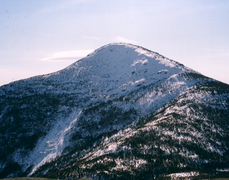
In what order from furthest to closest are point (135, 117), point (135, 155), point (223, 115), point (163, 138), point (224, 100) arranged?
1. point (135, 117)
2. point (224, 100)
3. point (223, 115)
4. point (163, 138)
5. point (135, 155)

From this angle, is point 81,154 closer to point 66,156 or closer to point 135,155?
point 66,156

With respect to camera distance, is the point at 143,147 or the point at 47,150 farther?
the point at 47,150

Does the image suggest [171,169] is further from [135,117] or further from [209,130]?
[135,117]

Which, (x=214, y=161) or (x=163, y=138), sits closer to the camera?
(x=214, y=161)

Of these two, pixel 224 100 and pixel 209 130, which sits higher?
pixel 224 100

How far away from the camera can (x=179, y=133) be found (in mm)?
152750

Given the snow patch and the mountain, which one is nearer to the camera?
the mountain

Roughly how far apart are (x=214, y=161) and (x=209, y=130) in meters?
30.8

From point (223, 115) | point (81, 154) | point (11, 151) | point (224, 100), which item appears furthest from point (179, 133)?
point (11, 151)

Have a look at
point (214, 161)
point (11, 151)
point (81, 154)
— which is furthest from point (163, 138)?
point (11, 151)

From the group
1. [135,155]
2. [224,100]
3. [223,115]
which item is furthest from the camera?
[224,100]

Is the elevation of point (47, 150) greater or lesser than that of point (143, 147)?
lesser

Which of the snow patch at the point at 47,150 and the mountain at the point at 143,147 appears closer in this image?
the mountain at the point at 143,147

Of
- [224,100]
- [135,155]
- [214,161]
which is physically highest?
[224,100]
